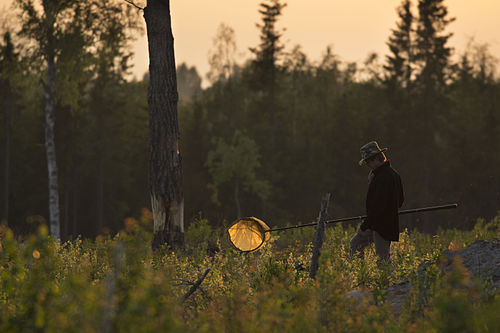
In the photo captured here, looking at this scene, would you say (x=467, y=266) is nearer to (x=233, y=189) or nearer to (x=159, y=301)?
(x=159, y=301)

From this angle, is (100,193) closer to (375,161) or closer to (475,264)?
(375,161)

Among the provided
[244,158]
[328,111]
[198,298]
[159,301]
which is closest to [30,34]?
[198,298]

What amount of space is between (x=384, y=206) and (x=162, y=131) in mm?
4045

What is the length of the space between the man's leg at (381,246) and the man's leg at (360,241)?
0.51 ft

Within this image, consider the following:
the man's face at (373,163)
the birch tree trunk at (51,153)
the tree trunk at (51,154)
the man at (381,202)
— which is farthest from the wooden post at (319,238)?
the tree trunk at (51,154)

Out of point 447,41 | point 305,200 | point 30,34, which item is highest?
point 447,41

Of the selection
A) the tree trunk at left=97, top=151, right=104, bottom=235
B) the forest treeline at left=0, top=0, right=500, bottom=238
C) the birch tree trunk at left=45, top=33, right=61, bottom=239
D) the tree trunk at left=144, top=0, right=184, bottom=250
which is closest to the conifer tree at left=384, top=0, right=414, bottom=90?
the forest treeline at left=0, top=0, right=500, bottom=238

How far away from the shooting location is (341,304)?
15.6 feet

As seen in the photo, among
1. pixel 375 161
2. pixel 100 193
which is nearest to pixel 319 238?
pixel 375 161

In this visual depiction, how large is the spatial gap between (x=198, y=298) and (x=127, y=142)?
46780 mm

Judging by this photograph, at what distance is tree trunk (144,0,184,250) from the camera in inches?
406

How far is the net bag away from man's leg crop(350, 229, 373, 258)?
4.12 ft

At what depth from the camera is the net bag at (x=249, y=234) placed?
838 cm

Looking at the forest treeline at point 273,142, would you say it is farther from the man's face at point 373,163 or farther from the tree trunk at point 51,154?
the man's face at point 373,163
